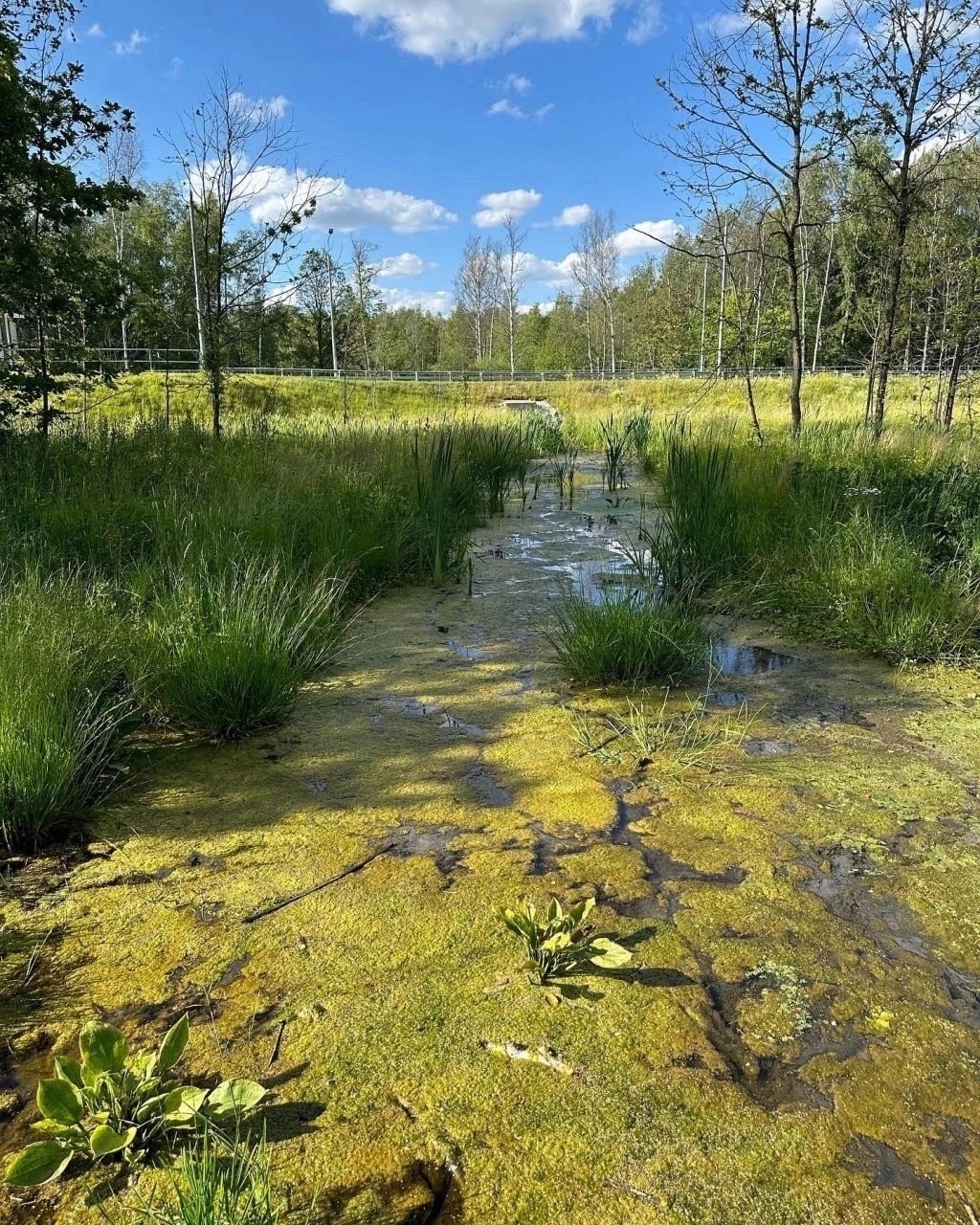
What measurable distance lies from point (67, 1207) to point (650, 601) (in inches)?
106

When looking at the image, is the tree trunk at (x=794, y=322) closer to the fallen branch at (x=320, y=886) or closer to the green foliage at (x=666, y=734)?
the green foliage at (x=666, y=734)

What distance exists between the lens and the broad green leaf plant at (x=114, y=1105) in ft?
3.51

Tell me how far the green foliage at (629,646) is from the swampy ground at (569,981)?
422 mm

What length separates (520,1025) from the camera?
1.35m

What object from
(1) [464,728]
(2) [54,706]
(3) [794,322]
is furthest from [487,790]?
(3) [794,322]

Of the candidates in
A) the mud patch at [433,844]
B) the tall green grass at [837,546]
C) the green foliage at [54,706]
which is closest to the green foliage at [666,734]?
the mud patch at [433,844]

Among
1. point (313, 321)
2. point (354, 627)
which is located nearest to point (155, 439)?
point (354, 627)

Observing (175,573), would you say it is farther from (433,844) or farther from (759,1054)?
(759,1054)

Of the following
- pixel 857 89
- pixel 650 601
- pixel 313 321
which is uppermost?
pixel 313 321

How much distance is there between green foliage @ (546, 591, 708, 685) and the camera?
302 centimetres

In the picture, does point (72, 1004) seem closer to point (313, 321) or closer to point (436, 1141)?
point (436, 1141)

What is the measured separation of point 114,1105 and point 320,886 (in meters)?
0.68

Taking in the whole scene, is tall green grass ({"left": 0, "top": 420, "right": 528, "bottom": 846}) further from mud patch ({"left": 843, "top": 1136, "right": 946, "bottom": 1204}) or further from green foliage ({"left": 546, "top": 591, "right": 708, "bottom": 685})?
mud patch ({"left": 843, "top": 1136, "right": 946, "bottom": 1204})

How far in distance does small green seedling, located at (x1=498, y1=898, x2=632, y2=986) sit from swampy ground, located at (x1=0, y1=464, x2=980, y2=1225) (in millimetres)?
38
